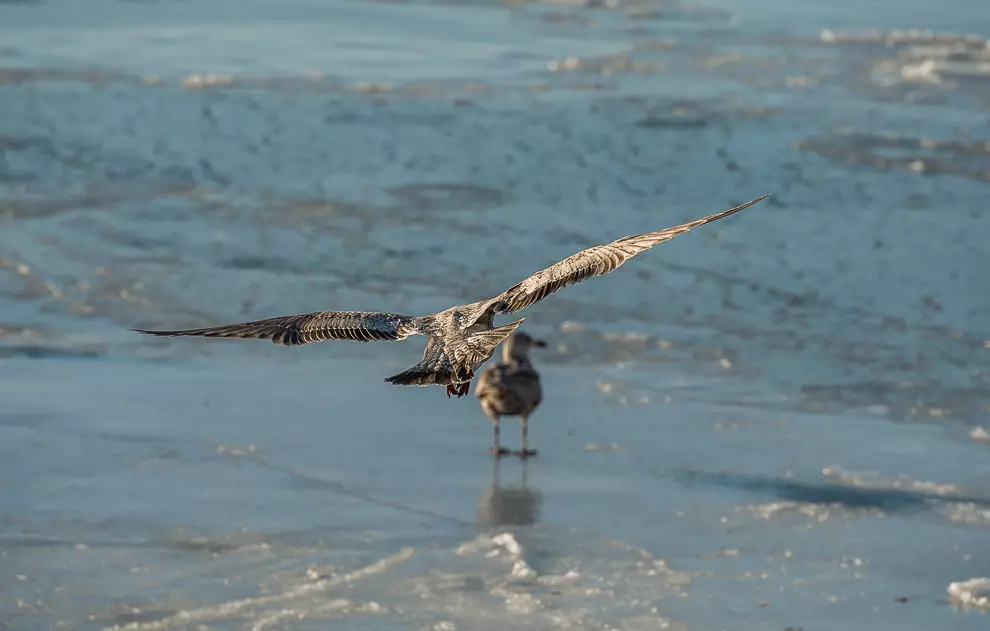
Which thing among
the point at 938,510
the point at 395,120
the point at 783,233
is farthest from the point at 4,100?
the point at 938,510

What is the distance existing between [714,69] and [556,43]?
2.74 metres

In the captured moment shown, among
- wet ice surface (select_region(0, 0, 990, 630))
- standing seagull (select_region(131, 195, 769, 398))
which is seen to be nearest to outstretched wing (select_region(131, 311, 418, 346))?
standing seagull (select_region(131, 195, 769, 398))

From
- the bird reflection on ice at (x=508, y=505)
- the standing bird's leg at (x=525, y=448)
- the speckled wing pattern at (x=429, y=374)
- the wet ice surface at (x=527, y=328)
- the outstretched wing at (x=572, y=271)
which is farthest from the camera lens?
the standing bird's leg at (x=525, y=448)

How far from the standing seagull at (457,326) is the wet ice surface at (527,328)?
67.6 inches

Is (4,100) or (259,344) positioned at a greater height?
(4,100)

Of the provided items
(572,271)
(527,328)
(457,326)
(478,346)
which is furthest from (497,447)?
(478,346)

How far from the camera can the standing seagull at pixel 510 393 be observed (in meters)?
8.12

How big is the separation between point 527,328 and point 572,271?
534cm

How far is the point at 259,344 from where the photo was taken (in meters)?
9.88

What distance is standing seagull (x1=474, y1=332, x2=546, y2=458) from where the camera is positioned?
8117mm

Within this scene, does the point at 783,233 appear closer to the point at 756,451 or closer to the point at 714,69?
the point at 756,451

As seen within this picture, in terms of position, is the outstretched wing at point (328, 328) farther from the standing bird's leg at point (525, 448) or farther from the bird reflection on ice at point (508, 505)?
the standing bird's leg at point (525, 448)

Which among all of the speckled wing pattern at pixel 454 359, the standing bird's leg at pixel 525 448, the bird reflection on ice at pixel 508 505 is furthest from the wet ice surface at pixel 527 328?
the speckled wing pattern at pixel 454 359

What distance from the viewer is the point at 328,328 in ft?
16.3
